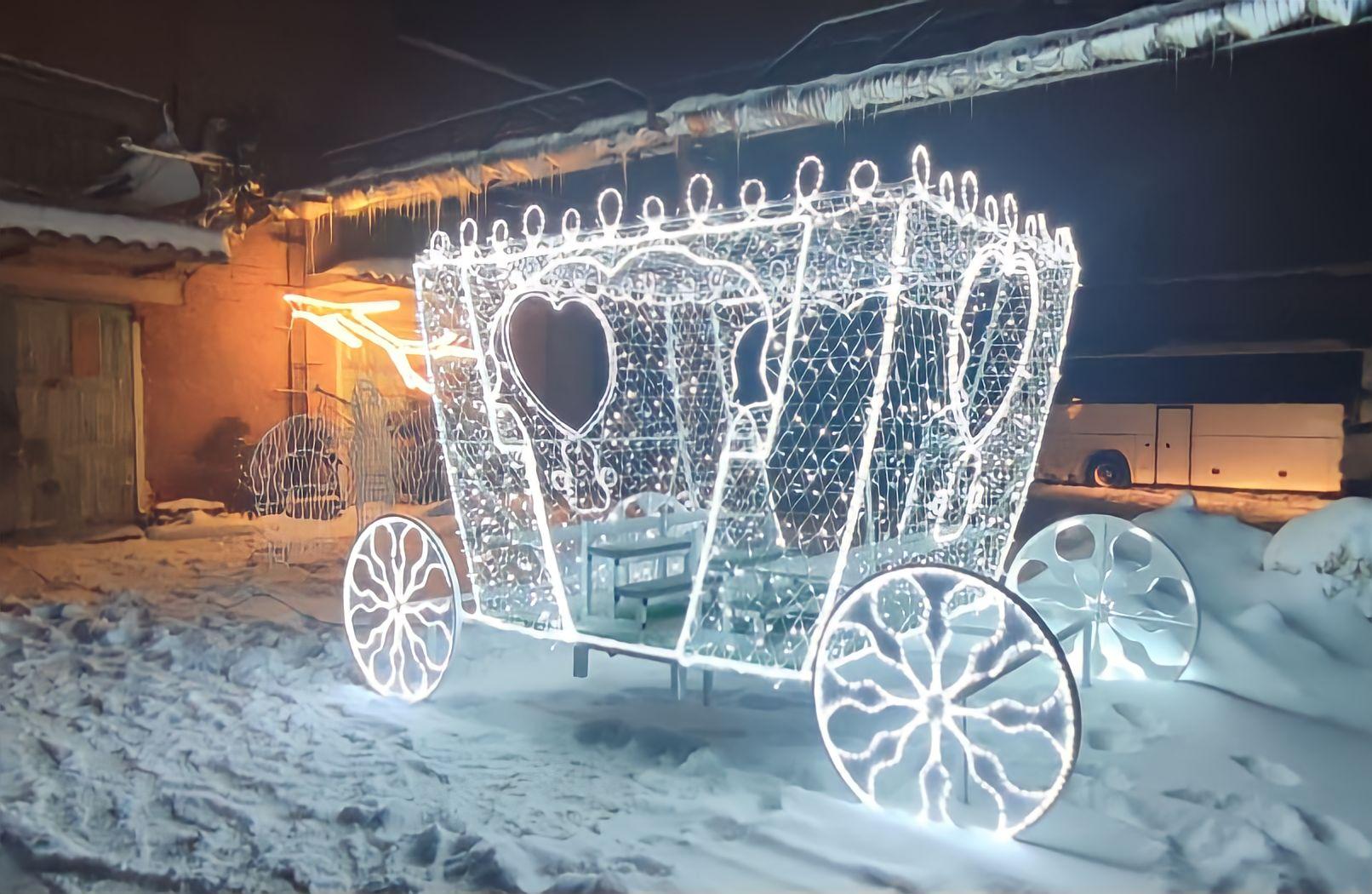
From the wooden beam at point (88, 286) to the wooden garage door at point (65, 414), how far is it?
0.10 metres

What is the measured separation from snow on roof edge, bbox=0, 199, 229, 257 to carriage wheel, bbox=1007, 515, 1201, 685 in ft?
23.7

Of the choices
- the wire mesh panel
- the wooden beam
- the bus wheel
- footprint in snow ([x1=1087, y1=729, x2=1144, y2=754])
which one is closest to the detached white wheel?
the wire mesh panel

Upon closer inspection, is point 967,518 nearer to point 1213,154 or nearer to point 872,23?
point 872,23

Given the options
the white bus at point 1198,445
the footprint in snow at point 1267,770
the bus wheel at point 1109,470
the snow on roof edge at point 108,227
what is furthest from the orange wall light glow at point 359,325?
the bus wheel at point 1109,470

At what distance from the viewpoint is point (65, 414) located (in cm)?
858

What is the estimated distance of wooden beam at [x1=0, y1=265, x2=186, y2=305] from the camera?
821 cm

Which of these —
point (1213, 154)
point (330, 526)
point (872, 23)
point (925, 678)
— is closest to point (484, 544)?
point (925, 678)

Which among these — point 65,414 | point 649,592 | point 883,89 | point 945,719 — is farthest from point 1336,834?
point 65,414

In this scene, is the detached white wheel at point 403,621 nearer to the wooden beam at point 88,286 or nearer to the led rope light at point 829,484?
the led rope light at point 829,484

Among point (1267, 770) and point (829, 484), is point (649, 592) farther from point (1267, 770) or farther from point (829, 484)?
point (1267, 770)

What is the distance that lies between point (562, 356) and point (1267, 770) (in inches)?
393

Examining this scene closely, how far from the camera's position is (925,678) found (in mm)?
4527

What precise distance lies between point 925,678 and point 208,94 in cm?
892

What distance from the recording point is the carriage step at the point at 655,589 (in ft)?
13.5
